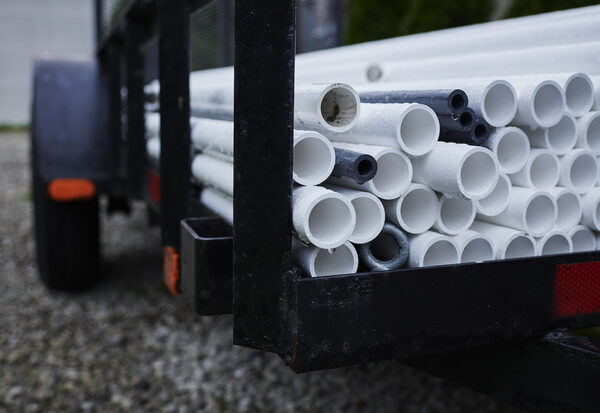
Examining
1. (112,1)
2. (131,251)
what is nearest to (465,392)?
(112,1)

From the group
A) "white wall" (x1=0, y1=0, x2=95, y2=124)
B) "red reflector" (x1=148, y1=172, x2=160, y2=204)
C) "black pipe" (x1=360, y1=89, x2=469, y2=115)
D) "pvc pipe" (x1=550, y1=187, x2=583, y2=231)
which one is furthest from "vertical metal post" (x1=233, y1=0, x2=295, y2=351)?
"white wall" (x1=0, y1=0, x2=95, y2=124)

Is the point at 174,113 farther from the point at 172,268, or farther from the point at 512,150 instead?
the point at 512,150

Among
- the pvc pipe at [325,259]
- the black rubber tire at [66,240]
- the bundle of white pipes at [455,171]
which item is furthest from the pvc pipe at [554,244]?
the black rubber tire at [66,240]

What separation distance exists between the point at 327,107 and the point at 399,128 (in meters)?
0.19

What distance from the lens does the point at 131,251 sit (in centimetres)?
543

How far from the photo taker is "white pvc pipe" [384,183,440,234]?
1458mm

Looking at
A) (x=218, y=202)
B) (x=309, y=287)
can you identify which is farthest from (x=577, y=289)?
(x=218, y=202)

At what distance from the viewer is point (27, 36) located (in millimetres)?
19516

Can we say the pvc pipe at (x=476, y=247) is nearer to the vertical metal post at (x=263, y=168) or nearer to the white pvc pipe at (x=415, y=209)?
the white pvc pipe at (x=415, y=209)

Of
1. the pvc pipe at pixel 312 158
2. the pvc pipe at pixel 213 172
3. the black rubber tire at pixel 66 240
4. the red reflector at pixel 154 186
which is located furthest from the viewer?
the black rubber tire at pixel 66 240

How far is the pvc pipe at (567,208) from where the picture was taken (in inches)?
64.5

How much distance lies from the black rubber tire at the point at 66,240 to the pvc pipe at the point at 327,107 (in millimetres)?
2649

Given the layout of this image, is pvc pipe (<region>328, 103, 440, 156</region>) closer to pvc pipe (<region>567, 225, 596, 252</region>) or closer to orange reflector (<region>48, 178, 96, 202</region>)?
pvc pipe (<region>567, 225, 596, 252</region>)

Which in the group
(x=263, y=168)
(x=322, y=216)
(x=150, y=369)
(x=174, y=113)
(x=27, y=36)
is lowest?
(x=150, y=369)
